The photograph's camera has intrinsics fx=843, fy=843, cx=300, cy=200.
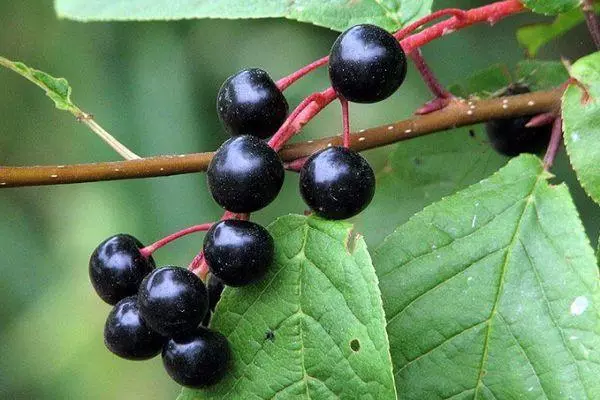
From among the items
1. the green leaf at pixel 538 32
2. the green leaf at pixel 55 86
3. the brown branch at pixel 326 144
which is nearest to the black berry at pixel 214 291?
the brown branch at pixel 326 144

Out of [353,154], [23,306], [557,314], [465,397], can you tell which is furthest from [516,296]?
[23,306]

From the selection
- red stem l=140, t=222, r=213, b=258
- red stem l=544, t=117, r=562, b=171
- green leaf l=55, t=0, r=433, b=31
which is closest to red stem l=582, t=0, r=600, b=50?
red stem l=544, t=117, r=562, b=171

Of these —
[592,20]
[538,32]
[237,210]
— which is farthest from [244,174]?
[538,32]

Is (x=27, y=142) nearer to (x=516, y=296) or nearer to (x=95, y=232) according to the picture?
(x=95, y=232)

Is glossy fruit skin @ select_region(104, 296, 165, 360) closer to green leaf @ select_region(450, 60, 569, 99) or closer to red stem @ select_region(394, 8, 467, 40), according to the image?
red stem @ select_region(394, 8, 467, 40)

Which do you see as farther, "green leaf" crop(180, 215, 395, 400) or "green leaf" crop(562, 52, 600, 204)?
"green leaf" crop(562, 52, 600, 204)

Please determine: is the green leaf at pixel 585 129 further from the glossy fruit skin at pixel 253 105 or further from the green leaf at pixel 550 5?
the glossy fruit skin at pixel 253 105

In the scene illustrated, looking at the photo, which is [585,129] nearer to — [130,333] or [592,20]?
[592,20]
